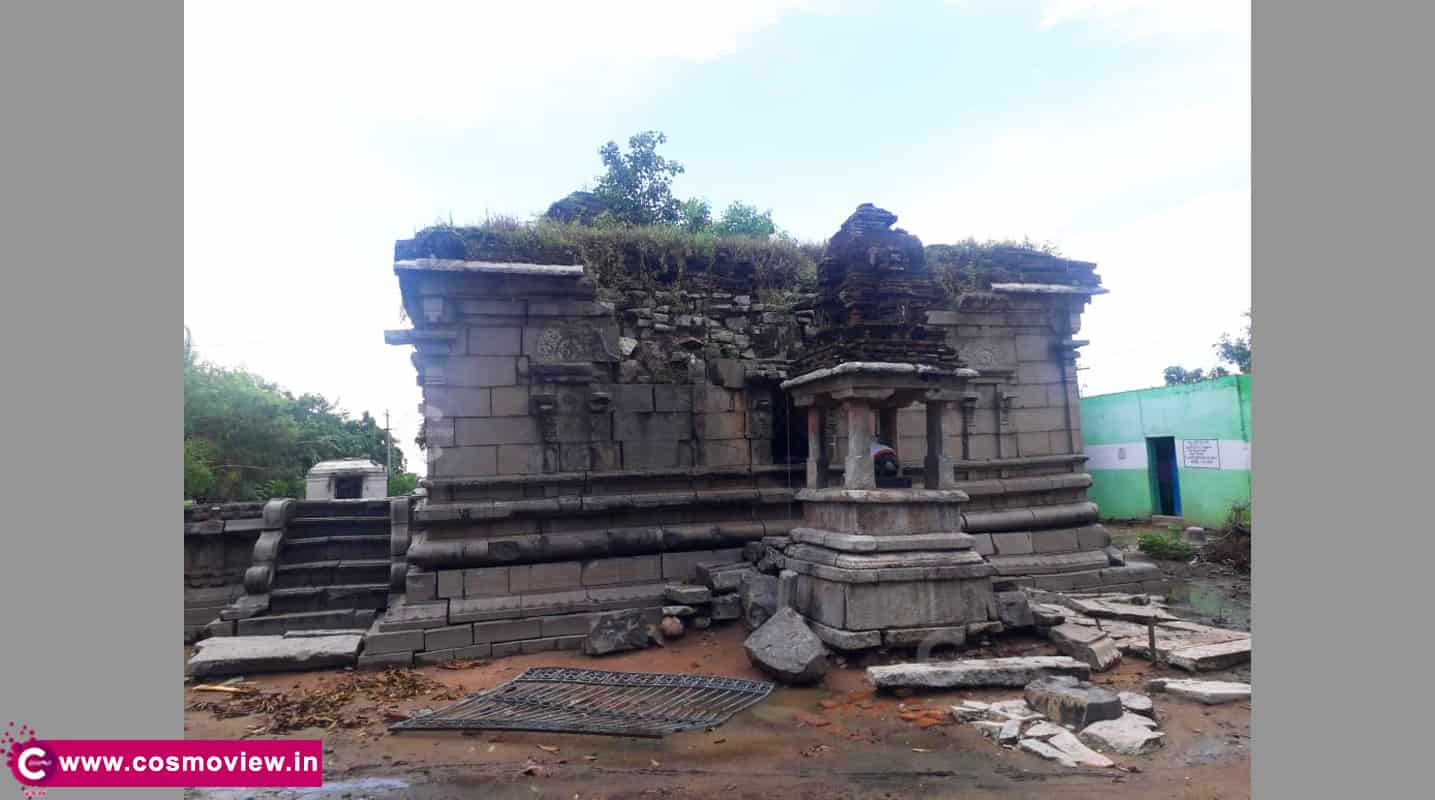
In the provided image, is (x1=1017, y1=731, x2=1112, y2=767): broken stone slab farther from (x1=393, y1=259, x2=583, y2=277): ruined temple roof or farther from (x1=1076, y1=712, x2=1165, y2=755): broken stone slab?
(x1=393, y1=259, x2=583, y2=277): ruined temple roof

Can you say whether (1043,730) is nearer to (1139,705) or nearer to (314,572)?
(1139,705)

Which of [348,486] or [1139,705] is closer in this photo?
[1139,705]

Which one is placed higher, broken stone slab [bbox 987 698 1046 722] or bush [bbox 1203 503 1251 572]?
bush [bbox 1203 503 1251 572]

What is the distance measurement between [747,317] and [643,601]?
367 cm

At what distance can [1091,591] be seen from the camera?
9539 mm

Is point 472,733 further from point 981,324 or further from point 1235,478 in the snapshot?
point 1235,478

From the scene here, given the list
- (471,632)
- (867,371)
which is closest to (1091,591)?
(867,371)

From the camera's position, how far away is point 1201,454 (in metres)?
17.0

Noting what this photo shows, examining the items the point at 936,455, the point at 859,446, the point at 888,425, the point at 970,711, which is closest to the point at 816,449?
the point at 888,425

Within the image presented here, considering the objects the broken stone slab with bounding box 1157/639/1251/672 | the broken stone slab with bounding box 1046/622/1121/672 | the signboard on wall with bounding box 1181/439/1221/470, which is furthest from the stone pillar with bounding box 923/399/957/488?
the signboard on wall with bounding box 1181/439/1221/470

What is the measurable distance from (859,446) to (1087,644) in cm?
253

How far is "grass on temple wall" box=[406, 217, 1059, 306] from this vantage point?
28.9 feet

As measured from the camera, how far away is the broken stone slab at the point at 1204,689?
564 cm

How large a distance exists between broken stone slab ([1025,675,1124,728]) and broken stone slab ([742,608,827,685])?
62.5 inches
